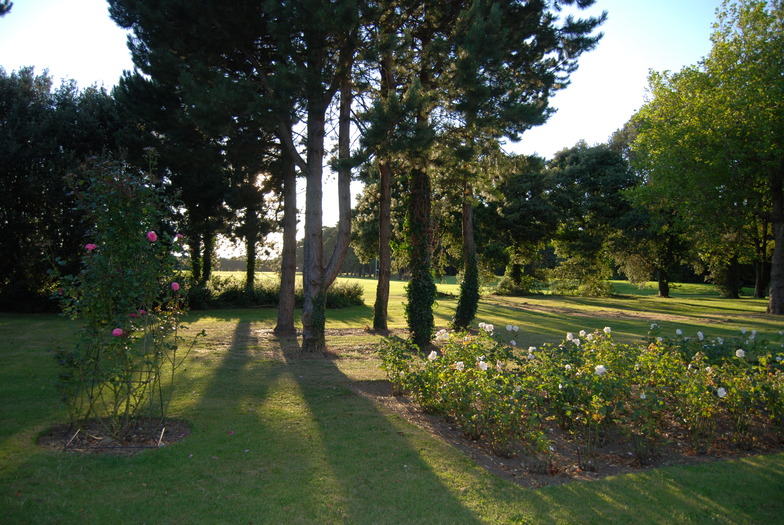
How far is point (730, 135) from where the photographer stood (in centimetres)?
1994

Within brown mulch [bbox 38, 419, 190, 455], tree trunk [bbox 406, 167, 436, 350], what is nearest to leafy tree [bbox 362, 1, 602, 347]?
tree trunk [bbox 406, 167, 436, 350]

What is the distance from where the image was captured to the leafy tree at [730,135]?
1942 centimetres

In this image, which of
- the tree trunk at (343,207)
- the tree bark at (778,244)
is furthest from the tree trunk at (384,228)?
the tree bark at (778,244)

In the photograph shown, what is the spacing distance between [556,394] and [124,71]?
18.3 meters

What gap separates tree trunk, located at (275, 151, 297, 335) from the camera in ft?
47.4

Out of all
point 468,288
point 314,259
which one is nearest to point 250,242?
point 468,288

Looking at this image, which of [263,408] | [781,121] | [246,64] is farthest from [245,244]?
[781,121]

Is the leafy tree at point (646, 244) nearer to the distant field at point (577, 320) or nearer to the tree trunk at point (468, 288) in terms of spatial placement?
the distant field at point (577, 320)

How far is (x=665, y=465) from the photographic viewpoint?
16.6 ft

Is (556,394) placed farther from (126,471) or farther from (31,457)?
(31,457)

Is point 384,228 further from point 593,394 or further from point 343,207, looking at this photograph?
point 593,394

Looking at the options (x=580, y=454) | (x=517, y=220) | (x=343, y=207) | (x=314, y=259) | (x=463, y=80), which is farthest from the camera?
(x=517, y=220)

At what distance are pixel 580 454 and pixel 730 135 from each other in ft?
65.8

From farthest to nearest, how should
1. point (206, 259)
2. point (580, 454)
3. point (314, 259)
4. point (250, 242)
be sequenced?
point (206, 259) → point (250, 242) → point (314, 259) → point (580, 454)
